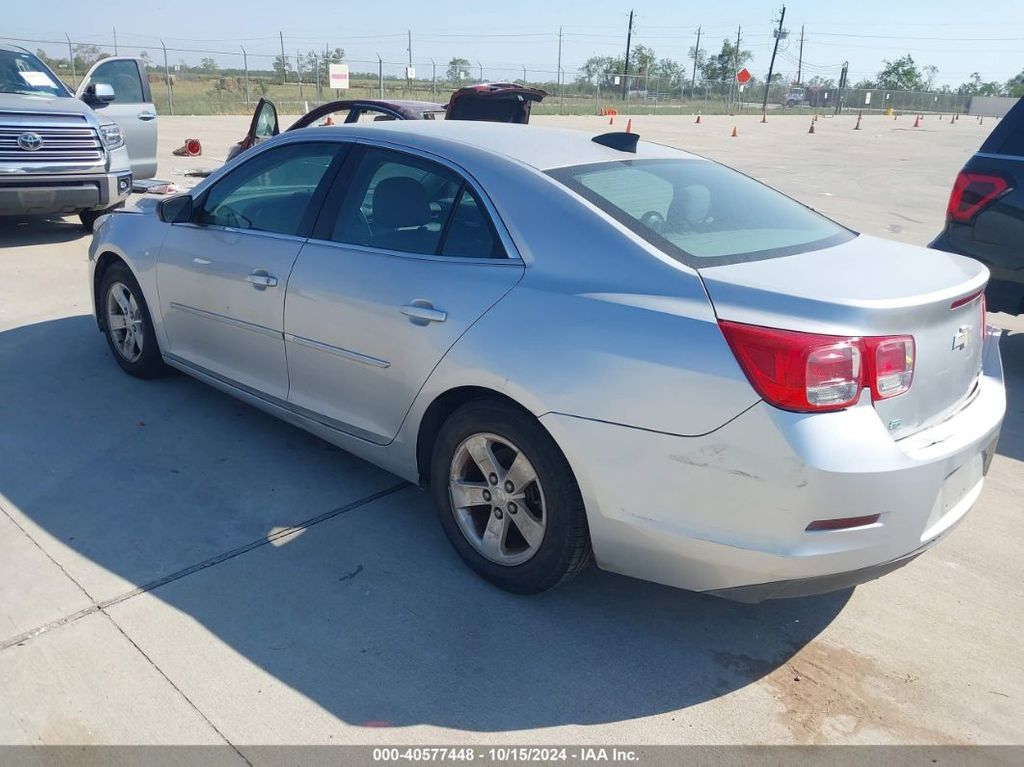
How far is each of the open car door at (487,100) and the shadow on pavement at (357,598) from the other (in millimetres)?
6089

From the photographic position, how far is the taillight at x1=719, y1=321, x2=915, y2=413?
2.48 meters

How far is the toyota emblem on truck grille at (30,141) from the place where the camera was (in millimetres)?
8260

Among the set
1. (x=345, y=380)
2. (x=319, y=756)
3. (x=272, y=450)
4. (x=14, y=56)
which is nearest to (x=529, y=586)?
(x=319, y=756)

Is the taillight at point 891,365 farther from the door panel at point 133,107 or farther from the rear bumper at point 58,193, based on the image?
the door panel at point 133,107

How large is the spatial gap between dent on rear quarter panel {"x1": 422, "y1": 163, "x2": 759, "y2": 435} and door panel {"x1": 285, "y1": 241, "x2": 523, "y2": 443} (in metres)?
0.10

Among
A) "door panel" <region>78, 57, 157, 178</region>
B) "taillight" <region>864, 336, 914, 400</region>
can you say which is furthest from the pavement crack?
"door panel" <region>78, 57, 157, 178</region>

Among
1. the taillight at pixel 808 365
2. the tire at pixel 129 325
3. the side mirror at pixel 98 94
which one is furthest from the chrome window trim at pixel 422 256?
the side mirror at pixel 98 94

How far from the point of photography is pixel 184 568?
11.0 ft

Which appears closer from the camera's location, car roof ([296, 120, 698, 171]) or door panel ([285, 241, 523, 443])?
door panel ([285, 241, 523, 443])

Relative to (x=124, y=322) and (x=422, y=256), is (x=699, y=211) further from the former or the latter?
(x=124, y=322)

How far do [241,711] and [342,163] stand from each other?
234cm

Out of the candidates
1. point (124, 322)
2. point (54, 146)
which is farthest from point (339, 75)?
point (124, 322)

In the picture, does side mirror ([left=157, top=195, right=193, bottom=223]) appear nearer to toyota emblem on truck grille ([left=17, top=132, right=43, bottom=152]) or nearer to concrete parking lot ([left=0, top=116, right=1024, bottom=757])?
concrete parking lot ([left=0, top=116, right=1024, bottom=757])

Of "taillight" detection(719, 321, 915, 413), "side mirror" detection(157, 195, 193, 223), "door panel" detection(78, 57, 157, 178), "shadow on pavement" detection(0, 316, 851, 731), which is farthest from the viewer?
"door panel" detection(78, 57, 157, 178)
